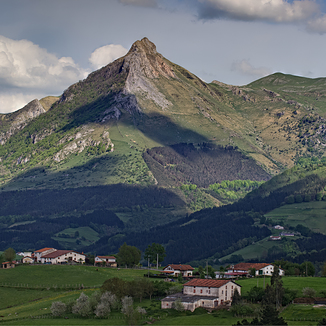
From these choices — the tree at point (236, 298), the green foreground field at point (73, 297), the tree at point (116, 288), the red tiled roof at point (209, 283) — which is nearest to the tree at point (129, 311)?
the green foreground field at point (73, 297)

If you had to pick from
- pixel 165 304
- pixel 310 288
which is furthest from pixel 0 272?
pixel 310 288

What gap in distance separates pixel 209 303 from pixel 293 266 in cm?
7341

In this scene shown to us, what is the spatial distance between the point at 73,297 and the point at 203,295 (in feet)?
108

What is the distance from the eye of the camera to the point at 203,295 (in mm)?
135375

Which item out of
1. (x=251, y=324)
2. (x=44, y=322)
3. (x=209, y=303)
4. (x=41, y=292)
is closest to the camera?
(x=251, y=324)

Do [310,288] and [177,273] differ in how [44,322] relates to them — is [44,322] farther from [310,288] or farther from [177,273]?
[177,273]

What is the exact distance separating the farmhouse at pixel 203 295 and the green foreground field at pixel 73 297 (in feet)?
11.0

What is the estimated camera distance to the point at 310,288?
13488 cm

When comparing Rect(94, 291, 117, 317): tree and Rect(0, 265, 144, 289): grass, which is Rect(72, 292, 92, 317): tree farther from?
Rect(0, 265, 144, 289): grass

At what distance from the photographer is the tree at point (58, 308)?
126 metres

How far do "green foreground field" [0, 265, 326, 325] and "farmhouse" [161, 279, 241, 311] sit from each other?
11.0ft

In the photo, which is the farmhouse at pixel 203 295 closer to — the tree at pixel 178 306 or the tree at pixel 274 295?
the tree at pixel 178 306

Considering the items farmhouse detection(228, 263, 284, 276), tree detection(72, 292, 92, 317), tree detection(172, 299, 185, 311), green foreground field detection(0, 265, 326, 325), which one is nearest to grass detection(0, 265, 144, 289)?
green foreground field detection(0, 265, 326, 325)

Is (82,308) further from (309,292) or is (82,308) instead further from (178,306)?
(309,292)
